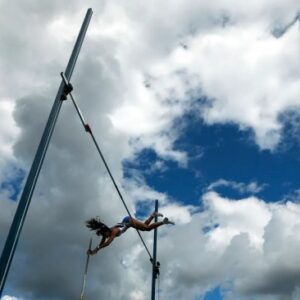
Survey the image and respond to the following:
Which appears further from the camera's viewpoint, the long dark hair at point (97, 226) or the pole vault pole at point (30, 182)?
the long dark hair at point (97, 226)

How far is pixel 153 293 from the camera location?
19547 millimetres

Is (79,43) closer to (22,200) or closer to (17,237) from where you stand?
(22,200)

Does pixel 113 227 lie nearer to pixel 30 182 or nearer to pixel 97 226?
pixel 97 226

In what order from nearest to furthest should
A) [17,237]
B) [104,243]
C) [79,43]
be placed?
1. [17,237]
2. [79,43]
3. [104,243]

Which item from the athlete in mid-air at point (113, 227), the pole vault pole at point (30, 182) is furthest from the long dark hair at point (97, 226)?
the pole vault pole at point (30, 182)

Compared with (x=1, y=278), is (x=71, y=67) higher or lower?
higher

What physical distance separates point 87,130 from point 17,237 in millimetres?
4276

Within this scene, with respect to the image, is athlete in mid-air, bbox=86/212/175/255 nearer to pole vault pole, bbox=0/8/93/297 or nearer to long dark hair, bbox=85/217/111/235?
long dark hair, bbox=85/217/111/235

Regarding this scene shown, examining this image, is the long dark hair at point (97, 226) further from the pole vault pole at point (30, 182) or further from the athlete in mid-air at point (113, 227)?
the pole vault pole at point (30, 182)

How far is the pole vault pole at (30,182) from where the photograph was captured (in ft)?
19.2

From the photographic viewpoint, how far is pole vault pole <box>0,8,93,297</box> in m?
5.84

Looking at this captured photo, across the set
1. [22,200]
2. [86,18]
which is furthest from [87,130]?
[22,200]

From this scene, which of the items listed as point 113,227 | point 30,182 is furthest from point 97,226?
point 30,182

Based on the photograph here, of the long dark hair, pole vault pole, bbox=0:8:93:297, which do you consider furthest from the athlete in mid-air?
pole vault pole, bbox=0:8:93:297
